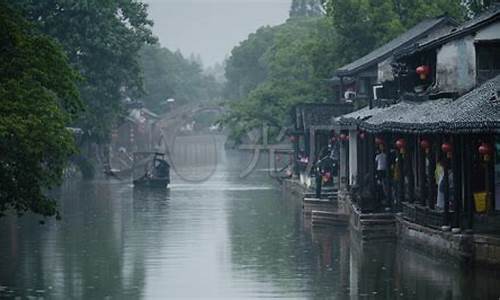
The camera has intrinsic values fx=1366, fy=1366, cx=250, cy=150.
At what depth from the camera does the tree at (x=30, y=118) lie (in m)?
31.9

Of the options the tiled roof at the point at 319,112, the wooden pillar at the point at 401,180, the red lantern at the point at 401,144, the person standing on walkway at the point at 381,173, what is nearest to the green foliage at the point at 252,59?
the tiled roof at the point at 319,112

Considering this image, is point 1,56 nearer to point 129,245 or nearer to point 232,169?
point 129,245

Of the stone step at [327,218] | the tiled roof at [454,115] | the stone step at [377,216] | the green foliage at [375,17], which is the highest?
the green foliage at [375,17]

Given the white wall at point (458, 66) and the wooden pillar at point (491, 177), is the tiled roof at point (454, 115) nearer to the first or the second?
the white wall at point (458, 66)

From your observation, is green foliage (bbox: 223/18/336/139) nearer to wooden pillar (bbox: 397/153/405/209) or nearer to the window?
wooden pillar (bbox: 397/153/405/209)

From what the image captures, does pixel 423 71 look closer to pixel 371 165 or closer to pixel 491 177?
pixel 371 165

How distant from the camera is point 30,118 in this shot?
32.0 m

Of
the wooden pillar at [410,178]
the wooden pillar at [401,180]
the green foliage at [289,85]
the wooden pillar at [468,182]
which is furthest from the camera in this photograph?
the green foliage at [289,85]

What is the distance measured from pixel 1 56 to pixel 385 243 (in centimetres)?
1130

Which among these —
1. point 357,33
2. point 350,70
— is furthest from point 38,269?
point 357,33

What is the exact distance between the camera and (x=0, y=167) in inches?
1254

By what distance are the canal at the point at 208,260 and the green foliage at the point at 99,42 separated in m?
→ 17.2

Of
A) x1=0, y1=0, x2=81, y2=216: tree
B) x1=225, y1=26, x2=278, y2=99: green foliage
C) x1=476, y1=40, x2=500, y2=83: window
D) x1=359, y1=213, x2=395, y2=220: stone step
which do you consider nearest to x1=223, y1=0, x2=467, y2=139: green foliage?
x1=359, y1=213, x2=395, y2=220: stone step

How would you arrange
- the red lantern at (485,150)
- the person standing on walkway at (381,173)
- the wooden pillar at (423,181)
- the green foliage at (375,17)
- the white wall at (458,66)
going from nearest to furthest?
the red lantern at (485,150)
the white wall at (458,66)
the wooden pillar at (423,181)
the person standing on walkway at (381,173)
the green foliage at (375,17)
